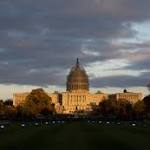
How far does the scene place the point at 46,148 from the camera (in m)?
37.9

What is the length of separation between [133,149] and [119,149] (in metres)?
0.82

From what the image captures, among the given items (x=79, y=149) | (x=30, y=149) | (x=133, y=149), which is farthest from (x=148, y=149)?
(x=30, y=149)

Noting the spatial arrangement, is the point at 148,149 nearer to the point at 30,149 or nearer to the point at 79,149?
the point at 79,149

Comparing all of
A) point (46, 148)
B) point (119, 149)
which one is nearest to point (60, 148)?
point (46, 148)

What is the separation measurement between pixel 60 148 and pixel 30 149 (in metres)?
2.05

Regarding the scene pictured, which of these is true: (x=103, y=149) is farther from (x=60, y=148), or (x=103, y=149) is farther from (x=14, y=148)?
(x=14, y=148)

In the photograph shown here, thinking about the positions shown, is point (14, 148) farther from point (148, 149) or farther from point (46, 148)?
point (148, 149)

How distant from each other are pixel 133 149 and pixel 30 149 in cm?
606

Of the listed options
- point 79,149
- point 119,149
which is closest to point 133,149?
point 119,149

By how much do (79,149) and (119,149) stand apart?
93.4 inches

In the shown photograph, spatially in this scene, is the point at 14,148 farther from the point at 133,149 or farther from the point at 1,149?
the point at 133,149

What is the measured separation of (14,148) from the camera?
37.9 m

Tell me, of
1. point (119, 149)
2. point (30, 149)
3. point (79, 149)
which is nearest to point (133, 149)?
point (119, 149)

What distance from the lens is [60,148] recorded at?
38000 mm
